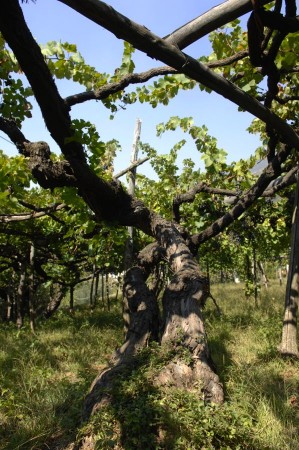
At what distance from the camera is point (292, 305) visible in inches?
218

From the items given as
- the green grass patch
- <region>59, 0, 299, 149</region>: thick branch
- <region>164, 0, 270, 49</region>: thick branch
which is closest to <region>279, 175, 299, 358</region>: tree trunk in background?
the green grass patch

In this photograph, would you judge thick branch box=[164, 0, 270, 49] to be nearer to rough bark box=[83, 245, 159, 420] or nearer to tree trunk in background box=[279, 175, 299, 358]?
rough bark box=[83, 245, 159, 420]

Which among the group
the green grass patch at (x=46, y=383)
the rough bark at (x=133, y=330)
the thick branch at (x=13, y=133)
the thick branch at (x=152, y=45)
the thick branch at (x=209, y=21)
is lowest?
the green grass patch at (x=46, y=383)

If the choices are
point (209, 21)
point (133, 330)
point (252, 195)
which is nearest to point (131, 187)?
point (252, 195)

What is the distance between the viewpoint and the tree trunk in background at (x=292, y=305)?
17.4ft

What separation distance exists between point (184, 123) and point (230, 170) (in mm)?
2421

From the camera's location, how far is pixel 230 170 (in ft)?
24.9

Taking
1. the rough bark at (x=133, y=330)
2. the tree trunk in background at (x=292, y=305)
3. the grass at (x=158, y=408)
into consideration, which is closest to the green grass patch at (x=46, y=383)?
the grass at (x=158, y=408)

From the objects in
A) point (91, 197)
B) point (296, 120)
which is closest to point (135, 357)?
point (91, 197)

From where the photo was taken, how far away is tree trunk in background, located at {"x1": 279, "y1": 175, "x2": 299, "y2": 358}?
530 cm

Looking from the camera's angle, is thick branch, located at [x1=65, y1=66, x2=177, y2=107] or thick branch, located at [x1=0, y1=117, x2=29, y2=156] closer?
thick branch, located at [x1=65, y1=66, x2=177, y2=107]

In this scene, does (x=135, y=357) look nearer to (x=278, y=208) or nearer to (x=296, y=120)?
(x=296, y=120)

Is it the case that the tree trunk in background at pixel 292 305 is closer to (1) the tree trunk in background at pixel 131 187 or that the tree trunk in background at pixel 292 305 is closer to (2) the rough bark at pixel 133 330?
(2) the rough bark at pixel 133 330

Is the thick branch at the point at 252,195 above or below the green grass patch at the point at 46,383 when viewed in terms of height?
above
